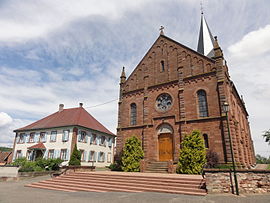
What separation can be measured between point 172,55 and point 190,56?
2.22 meters

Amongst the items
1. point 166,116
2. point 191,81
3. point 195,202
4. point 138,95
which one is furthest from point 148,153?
point 195,202

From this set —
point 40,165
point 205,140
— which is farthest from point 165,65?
point 40,165

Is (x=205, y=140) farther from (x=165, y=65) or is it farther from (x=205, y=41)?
(x=205, y=41)

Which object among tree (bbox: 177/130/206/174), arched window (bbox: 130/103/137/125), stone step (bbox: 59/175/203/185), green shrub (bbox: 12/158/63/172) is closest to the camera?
stone step (bbox: 59/175/203/185)

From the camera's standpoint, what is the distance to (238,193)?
29.4 feet

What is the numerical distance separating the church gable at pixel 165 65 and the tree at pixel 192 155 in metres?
6.92

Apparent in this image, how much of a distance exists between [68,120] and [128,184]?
20.2 metres

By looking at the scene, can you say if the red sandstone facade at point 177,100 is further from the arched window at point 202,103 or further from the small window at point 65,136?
the small window at point 65,136

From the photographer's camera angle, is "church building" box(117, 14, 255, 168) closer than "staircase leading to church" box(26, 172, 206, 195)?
No

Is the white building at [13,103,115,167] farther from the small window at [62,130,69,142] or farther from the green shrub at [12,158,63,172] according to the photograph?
the green shrub at [12,158,63,172]

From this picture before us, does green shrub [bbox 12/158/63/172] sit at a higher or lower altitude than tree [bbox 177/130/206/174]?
lower

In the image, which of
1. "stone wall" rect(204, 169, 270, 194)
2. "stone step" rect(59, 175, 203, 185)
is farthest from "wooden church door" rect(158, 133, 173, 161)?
"stone wall" rect(204, 169, 270, 194)

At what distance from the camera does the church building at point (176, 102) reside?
16.5 metres

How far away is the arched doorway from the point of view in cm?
1856
